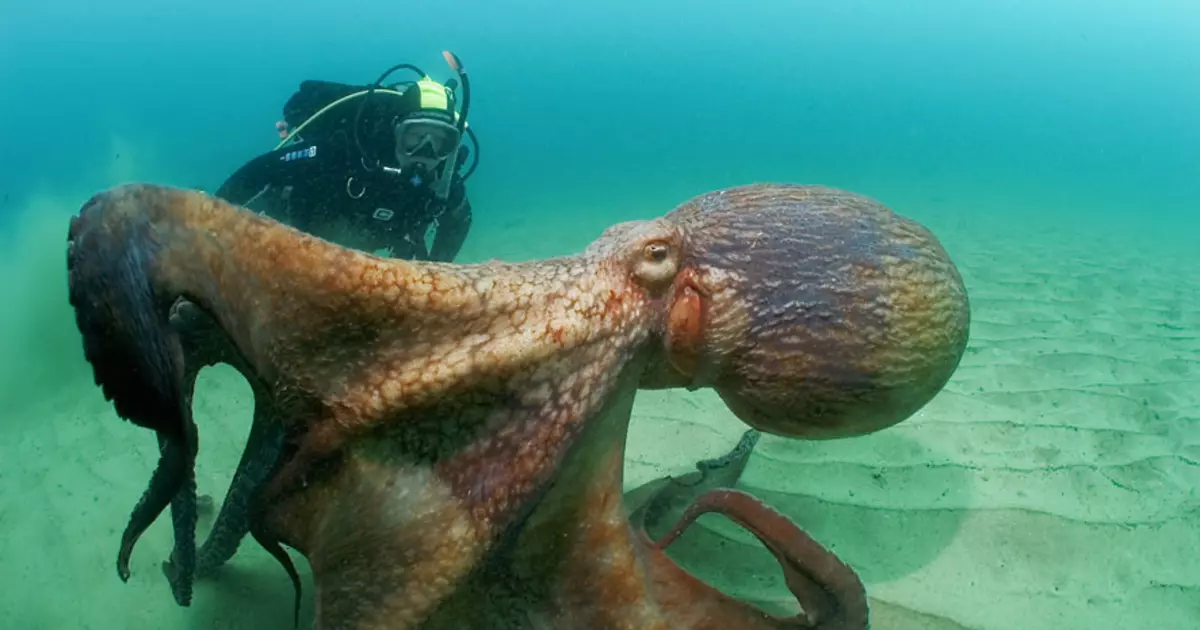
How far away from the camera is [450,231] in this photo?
747cm

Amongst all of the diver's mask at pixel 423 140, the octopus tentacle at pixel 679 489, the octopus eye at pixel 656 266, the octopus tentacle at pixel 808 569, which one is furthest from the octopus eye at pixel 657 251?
the diver's mask at pixel 423 140

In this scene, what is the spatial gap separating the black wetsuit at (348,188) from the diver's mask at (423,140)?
0.15m

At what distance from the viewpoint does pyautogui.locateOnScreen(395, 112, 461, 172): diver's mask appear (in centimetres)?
634

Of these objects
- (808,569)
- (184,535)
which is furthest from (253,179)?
(808,569)

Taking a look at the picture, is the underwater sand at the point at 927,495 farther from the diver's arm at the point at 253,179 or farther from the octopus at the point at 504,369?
the diver's arm at the point at 253,179

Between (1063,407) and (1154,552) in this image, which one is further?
(1063,407)

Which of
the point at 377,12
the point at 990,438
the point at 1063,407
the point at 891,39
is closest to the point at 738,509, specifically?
the point at 990,438

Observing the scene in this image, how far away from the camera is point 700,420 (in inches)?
179

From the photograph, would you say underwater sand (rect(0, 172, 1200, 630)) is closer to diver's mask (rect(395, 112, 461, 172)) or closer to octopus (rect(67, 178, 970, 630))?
octopus (rect(67, 178, 970, 630))

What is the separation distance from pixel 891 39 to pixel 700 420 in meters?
153

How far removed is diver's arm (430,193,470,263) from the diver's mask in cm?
79

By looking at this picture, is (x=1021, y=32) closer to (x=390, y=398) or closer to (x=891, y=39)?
(x=891, y=39)

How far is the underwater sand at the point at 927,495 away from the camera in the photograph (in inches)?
121

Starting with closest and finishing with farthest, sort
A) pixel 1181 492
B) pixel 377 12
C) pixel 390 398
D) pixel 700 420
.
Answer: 1. pixel 390 398
2. pixel 1181 492
3. pixel 700 420
4. pixel 377 12
